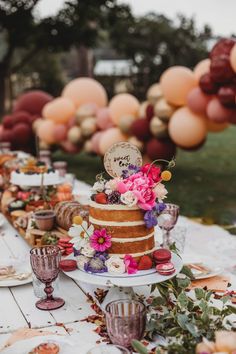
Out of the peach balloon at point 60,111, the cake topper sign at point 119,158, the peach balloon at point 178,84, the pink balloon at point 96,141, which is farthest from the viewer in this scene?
the peach balloon at point 60,111

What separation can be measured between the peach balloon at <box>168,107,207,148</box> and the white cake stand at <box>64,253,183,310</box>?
4.79 metres

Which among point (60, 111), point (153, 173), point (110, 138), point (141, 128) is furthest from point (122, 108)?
point (153, 173)

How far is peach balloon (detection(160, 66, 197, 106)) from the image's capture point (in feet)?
22.8

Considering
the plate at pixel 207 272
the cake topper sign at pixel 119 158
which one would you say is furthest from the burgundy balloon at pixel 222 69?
the cake topper sign at pixel 119 158

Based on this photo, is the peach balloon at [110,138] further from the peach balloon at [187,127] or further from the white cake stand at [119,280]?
the white cake stand at [119,280]

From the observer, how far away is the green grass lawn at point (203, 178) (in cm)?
653

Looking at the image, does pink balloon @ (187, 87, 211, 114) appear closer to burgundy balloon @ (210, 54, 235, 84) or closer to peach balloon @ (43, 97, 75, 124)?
burgundy balloon @ (210, 54, 235, 84)

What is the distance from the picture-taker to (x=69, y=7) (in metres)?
15.0

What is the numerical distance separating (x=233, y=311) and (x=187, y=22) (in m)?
24.9

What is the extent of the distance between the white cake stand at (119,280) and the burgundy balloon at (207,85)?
14.5ft

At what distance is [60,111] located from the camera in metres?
8.88

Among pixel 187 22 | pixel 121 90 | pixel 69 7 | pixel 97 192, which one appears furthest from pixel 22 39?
pixel 97 192

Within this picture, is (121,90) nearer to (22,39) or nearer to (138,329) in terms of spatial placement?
(22,39)

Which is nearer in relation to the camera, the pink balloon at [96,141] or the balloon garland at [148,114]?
the balloon garland at [148,114]
